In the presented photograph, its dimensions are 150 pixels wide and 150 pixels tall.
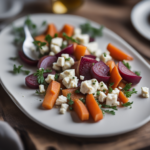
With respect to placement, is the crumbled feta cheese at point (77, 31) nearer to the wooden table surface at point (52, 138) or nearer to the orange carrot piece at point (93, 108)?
the orange carrot piece at point (93, 108)

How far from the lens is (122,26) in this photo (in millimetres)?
3465

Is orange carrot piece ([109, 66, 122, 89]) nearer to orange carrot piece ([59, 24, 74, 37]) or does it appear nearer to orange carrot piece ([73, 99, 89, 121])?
orange carrot piece ([73, 99, 89, 121])

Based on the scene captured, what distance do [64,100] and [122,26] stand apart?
6.93 ft

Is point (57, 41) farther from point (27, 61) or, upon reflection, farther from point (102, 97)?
point (102, 97)

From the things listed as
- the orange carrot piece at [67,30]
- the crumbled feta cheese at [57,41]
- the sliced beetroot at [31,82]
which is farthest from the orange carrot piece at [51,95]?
the orange carrot piece at [67,30]

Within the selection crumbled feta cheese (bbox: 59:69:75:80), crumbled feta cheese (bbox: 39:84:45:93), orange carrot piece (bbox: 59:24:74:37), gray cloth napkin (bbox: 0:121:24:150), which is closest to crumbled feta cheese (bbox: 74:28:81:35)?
orange carrot piece (bbox: 59:24:74:37)

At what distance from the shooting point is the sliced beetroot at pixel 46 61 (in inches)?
90.8

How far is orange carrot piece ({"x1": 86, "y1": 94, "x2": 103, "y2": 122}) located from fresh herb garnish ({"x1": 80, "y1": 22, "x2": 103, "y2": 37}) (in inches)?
52.3

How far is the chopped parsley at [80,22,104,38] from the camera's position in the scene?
299cm

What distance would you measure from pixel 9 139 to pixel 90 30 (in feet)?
6.70

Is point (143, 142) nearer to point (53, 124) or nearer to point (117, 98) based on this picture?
point (117, 98)

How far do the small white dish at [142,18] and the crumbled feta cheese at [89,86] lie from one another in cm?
158

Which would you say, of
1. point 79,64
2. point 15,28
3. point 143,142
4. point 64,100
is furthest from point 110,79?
point 15,28

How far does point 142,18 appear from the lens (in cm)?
353
